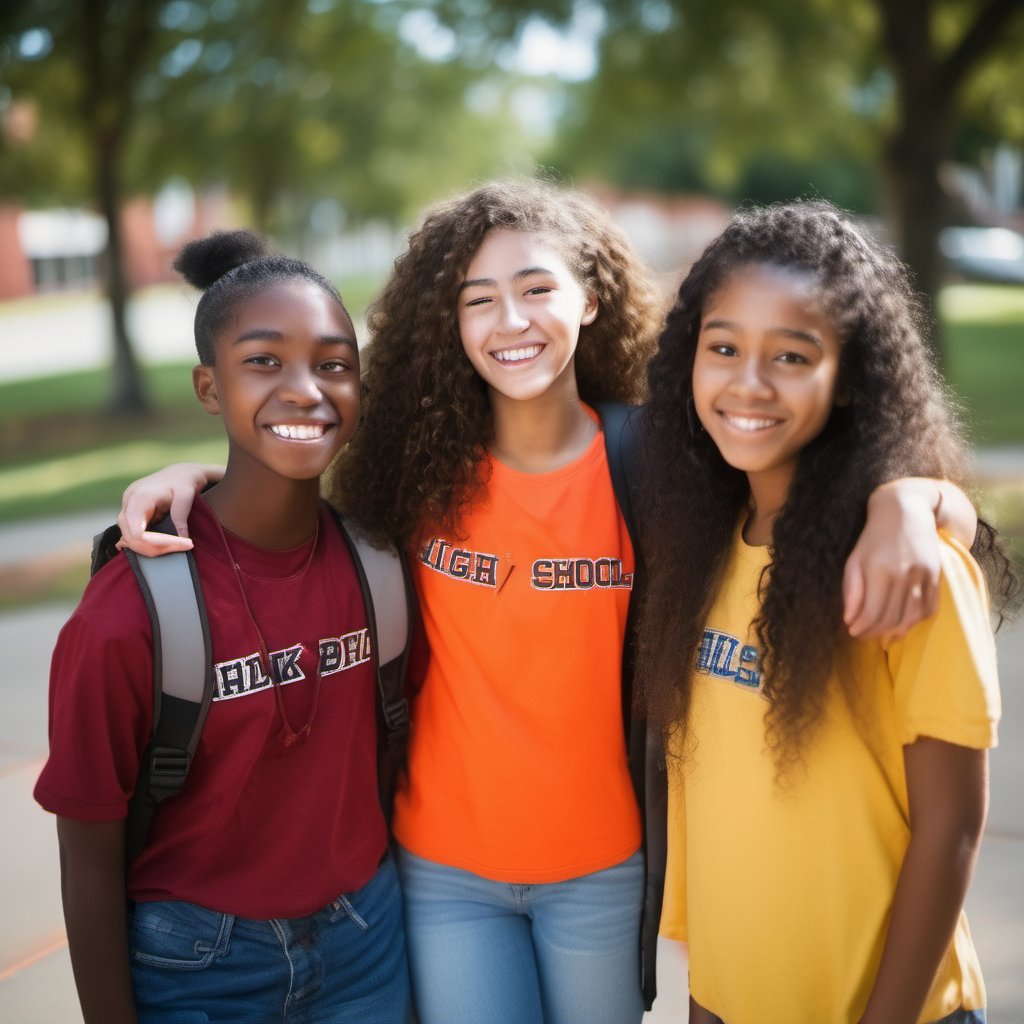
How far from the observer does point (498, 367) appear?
8.18 ft

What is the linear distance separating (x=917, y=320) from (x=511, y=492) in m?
0.87

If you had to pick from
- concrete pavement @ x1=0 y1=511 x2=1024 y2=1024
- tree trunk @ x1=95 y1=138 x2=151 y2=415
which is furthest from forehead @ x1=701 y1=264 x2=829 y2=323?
tree trunk @ x1=95 y1=138 x2=151 y2=415

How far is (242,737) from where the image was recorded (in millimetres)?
2141

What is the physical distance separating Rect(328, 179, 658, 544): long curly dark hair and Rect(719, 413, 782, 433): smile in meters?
0.67

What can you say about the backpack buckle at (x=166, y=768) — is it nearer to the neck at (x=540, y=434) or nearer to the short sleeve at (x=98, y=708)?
the short sleeve at (x=98, y=708)

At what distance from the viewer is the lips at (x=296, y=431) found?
227 centimetres

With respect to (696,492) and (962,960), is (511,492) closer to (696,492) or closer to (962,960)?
(696,492)

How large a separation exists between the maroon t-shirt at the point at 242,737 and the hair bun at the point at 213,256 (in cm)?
51

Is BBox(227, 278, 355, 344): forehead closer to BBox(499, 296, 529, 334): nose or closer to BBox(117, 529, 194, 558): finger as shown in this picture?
BBox(499, 296, 529, 334): nose

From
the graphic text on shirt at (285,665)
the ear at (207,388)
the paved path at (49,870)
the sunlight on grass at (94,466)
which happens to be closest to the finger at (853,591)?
the graphic text on shirt at (285,665)

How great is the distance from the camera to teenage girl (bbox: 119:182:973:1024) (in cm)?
238

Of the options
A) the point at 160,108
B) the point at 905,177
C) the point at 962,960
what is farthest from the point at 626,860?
the point at 160,108

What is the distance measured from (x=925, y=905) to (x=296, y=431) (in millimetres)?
1370

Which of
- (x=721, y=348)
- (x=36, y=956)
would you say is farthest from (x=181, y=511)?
(x=36, y=956)
